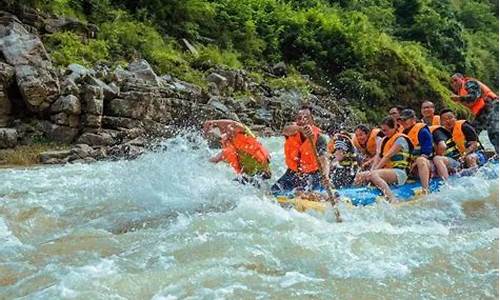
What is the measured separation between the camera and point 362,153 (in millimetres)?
8914

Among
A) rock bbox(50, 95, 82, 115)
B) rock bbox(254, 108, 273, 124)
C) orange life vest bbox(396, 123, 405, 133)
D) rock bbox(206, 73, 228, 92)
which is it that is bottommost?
rock bbox(254, 108, 273, 124)

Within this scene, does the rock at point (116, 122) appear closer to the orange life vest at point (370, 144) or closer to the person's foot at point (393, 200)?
the orange life vest at point (370, 144)

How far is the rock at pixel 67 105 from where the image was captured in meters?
11.9

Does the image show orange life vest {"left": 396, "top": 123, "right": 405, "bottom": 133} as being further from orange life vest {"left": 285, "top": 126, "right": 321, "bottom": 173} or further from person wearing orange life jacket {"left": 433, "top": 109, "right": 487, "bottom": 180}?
orange life vest {"left": 285, "top": 126, "right": 321, "bottom": 173}

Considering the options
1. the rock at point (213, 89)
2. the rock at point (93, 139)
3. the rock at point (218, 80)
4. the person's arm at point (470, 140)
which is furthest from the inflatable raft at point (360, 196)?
the rock at point (218, 80)

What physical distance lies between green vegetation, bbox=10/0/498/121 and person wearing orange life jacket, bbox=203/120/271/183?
7822mm

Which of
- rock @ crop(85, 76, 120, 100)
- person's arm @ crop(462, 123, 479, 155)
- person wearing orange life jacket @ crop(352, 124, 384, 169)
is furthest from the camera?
rock @ crop(85, 76, 120, 100)

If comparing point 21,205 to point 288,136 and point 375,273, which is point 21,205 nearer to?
point 288,136

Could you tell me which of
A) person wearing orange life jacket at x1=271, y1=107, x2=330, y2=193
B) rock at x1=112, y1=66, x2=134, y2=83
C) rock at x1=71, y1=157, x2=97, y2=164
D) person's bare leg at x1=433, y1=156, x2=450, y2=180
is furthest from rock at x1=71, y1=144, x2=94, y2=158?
person's bare leg at x1=433, y1=156, x2=450, y2=180

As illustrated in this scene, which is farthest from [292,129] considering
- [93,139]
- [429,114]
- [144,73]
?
[144,73]

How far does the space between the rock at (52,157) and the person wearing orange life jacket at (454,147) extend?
6721 mm

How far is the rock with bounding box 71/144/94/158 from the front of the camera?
11.4 m

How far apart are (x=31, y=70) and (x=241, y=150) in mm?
6124

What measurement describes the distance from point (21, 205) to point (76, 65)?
6.80 meters
